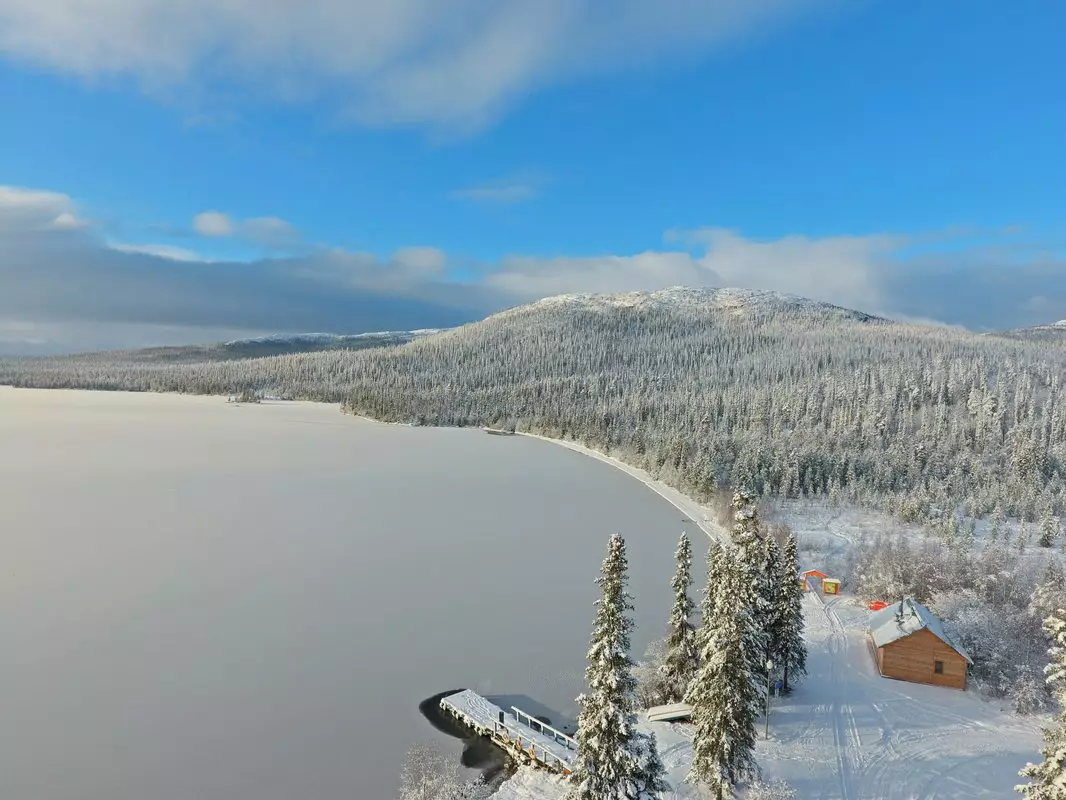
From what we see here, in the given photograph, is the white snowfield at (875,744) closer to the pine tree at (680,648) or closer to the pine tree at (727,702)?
the pine tree at (727,702)

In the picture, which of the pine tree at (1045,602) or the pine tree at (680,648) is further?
the pine tree at (1045,602)

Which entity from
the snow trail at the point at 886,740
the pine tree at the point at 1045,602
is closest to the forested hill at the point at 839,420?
the pine tree at the point at 1045,602

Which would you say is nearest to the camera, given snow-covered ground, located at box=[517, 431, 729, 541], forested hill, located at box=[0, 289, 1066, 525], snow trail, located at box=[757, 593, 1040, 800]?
snow trail, located at box=[757, 593, 1040, 800]

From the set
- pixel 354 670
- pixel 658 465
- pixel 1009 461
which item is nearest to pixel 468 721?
pixel 354 670

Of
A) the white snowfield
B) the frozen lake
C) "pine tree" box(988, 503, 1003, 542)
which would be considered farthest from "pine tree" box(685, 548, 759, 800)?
"pine tree" box(988, 503, 1003, 542)

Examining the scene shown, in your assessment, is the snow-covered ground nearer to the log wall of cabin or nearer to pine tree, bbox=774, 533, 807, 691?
the log wall of cabin

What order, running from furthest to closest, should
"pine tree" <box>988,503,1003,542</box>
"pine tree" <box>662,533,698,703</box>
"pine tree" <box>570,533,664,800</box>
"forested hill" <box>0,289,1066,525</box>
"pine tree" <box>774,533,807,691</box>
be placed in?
"forested hill" <box>0,289,1066,525</box> → "pine tree" <box>988,503,1003,542</box> → "pine tree" <box>774,533,807,691</box> → "pine tree" <box>662,533,698,703</box> → "pine tree" <box>570,533,664,800</box>

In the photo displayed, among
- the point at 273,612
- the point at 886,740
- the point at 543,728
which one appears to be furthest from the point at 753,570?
the point at 273,612
